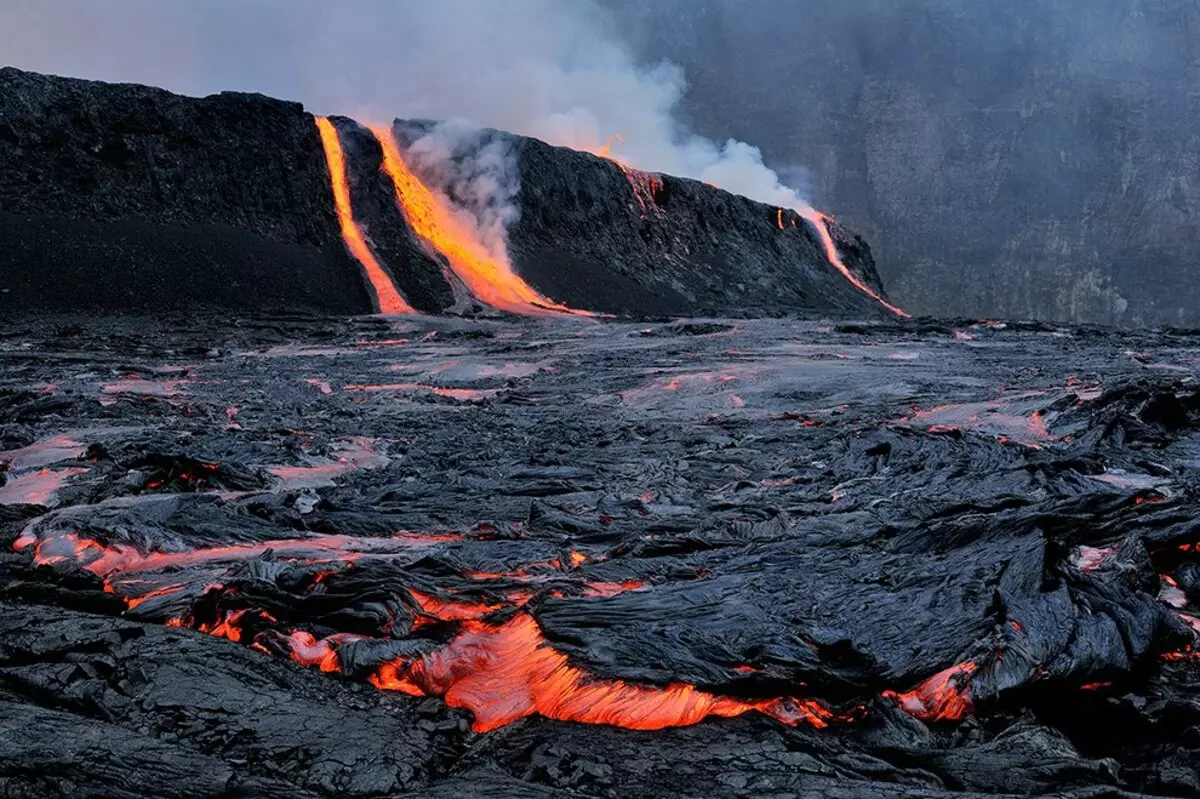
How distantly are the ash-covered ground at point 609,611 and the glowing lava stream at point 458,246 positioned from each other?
25258 mm

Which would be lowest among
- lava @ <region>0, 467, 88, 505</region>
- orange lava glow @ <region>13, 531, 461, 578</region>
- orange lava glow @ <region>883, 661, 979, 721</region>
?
lava @ <region>0, 467, 88, 505</region>

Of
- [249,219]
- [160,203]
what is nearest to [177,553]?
[160,203]

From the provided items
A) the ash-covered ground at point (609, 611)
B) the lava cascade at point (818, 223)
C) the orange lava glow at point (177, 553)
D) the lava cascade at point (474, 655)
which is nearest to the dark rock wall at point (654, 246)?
the lava cascade at point (818, 223)

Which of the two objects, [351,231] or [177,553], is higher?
[351,231]

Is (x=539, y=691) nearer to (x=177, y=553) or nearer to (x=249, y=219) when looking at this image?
(x=177, y=553)

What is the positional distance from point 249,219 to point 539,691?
106ft

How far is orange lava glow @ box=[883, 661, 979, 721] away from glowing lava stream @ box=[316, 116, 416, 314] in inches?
1128

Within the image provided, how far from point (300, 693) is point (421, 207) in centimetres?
3598

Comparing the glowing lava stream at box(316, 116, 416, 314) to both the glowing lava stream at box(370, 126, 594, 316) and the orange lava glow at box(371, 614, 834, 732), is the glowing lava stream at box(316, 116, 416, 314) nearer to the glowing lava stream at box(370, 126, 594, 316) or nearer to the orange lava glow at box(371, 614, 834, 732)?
the glowing lava stream at box(370, 126, 594, 316)

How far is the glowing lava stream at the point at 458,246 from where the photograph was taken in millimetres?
33875

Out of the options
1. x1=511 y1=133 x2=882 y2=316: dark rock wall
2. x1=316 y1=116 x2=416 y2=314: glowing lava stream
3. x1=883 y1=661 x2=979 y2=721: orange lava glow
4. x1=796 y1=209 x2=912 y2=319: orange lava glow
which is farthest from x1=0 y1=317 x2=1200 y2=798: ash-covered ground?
x1=796 y1=209 x2=912 y2=319: orange lava glow

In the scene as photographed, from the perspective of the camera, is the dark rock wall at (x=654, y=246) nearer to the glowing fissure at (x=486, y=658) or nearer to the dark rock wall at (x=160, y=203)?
the dark rock wall at (x=160, y=203)

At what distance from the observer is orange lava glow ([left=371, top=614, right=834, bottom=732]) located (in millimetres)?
3006

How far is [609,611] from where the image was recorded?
11.7 feet
